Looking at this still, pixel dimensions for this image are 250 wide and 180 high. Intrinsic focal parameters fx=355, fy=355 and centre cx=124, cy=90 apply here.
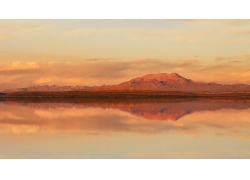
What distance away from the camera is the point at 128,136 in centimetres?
619

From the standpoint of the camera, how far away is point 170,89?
12039mm

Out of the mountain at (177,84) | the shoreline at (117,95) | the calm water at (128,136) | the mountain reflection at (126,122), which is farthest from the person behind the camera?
the shoreline at (117,95)

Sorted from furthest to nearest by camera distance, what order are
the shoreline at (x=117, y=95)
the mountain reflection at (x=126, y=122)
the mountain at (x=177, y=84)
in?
the shoreline at (x=117, y=95), the mountain at (x=177, y=84), the mountain reflection at (x=126, y=122)

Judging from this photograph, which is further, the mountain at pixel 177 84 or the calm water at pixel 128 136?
the mountain at pixel 177 84

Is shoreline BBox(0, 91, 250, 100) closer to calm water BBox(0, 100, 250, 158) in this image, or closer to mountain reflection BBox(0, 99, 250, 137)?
mountain reflection BBox(0, 99, 250, 137)

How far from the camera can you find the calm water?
521 centimetres

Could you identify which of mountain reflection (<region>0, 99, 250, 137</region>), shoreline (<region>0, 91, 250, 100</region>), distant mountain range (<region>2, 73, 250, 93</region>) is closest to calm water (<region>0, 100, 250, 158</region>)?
mountain reflection (<region>0, 99, 250, 137</region>)

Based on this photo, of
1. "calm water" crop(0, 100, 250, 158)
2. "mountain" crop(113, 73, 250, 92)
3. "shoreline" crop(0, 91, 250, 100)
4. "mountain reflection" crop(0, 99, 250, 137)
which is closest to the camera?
"calm water" crop(0, 100, 250, 158)

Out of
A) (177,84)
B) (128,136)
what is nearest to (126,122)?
(128,136)

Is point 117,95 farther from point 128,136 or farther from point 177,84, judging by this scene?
point 128,136

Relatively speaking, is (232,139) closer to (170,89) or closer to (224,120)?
(224,120)

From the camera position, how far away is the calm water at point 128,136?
17.1 feet

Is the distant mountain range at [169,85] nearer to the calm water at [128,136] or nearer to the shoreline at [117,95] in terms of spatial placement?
the shoreline at [117,95]

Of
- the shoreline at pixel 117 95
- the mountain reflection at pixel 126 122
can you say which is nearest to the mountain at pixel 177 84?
the shoreline at pixel 117 95
